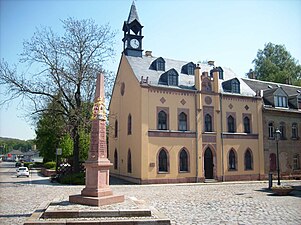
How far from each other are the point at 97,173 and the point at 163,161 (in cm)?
1490

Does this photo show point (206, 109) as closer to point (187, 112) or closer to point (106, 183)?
point (187, 112)

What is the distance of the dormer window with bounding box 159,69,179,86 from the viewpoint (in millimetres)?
27984

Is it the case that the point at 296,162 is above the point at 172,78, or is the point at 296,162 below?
below

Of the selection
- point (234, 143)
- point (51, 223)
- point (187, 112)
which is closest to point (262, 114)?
point (234, 143)

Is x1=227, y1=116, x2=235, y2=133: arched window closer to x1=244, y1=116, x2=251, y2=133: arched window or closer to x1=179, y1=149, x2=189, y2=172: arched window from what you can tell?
x1=244, y1=116, x2=251, y2=133: arched window

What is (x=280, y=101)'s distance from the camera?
33.8 m

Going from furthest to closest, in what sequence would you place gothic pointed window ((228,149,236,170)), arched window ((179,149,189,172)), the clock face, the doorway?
the clock face < gothic pointed window ((228,149,236,170)) < the doorway < arched window ((179,149,189,172))

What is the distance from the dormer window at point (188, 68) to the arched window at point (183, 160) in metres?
8.91

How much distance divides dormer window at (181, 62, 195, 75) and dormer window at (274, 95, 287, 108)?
10560mm

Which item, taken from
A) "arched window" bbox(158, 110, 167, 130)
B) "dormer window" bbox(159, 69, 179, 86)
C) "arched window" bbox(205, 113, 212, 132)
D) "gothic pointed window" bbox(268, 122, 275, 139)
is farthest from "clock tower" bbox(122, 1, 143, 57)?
"gothic pointed window" bbox(268, 122, 275, 139)

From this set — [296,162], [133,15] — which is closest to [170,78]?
[133,15]

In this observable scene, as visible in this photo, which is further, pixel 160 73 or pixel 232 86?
pixel 232 86

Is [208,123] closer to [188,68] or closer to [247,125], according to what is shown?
[247,125]

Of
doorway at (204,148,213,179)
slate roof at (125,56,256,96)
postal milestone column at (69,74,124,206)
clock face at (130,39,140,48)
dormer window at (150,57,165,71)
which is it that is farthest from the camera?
clock face at (130,39,140,48)
